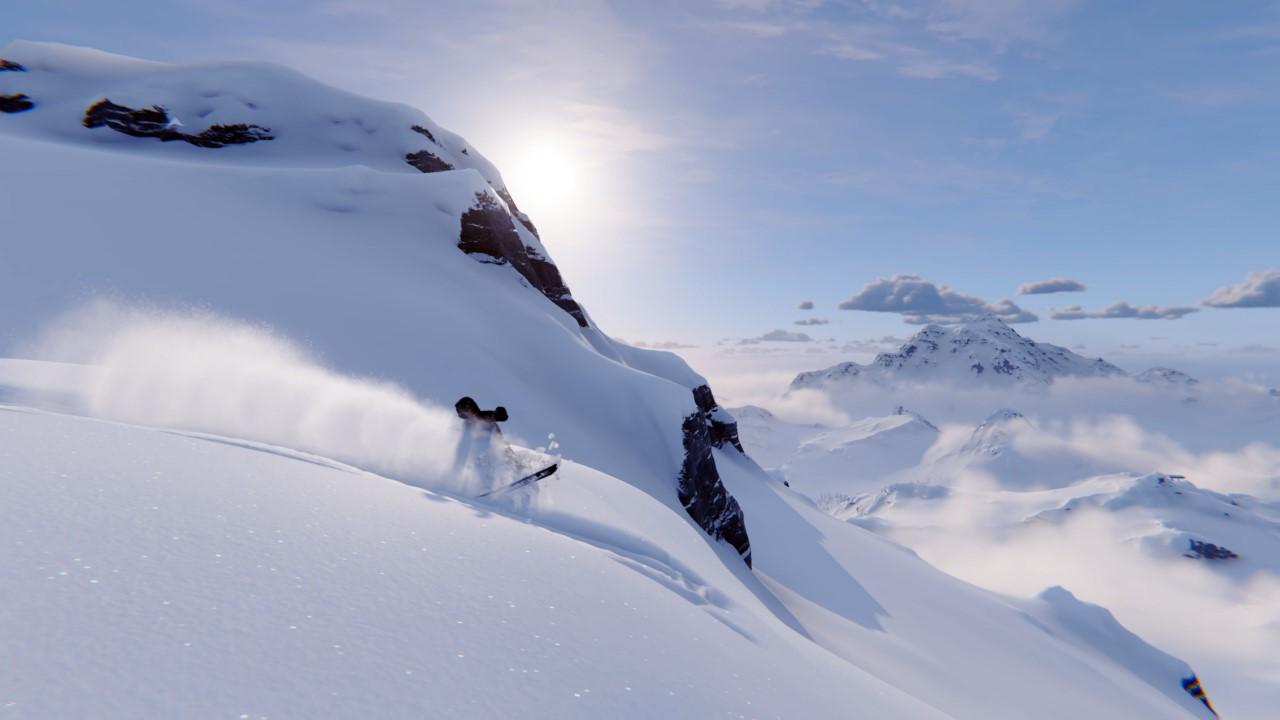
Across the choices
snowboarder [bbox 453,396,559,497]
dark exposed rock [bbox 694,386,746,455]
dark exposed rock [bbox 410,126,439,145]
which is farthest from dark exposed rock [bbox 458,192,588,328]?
snowboarder [bbox 453,396,559,497]

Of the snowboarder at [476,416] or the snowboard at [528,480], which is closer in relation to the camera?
the snowboard at [528,480]

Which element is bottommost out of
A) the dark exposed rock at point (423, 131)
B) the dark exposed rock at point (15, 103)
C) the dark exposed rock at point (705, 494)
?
the dark exposed rock at point (705, 494)

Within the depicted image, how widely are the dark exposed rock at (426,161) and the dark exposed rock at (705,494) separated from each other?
36048 millimetres

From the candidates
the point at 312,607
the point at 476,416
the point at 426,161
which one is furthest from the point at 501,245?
the point at 312,607

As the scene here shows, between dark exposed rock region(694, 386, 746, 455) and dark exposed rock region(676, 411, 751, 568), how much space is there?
58.3ft

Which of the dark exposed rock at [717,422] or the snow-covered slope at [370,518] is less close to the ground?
the snow-covered slope at [370,518]

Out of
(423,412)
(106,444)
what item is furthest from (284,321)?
(106,444)

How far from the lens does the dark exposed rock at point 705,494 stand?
88.8ft

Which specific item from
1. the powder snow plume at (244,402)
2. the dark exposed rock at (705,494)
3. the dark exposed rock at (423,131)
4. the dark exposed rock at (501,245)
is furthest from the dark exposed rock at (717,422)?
the powder snow plume at (244,402)

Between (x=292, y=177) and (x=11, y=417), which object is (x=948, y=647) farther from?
(x=292, y=177)

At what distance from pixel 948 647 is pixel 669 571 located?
96.1 feet

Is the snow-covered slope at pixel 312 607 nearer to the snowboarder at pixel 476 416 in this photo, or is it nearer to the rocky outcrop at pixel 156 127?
the snowboarder at pixel 476 416

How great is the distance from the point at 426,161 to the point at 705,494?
40.7 meters

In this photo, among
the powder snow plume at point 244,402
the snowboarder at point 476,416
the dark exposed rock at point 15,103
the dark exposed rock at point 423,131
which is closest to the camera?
the powder snow plume at point 244,402
